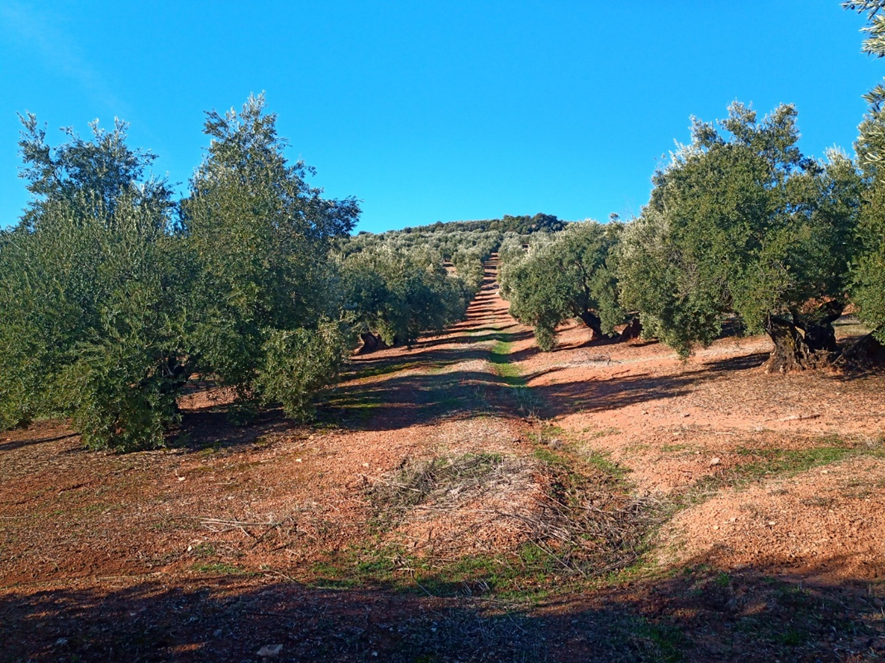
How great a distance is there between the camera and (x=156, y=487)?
39.0 feet

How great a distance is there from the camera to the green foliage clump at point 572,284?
33281 millimetres

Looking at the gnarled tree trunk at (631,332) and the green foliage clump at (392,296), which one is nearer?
the gnarled tree trunk at (631,332)

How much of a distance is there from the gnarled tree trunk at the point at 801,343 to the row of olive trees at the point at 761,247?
0.11 ft

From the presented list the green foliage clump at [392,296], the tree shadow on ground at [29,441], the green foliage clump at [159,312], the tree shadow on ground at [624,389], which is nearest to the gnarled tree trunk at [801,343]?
the tree shadow on ground at [624,389]

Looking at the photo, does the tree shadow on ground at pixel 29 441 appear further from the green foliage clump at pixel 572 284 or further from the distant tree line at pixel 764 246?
the green foliage clump at pixel 572 284

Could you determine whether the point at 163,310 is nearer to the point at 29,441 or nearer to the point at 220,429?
the point at 220,429

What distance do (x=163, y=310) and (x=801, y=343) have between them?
67.3 feet

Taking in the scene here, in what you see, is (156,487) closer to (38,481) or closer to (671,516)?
(38,481)

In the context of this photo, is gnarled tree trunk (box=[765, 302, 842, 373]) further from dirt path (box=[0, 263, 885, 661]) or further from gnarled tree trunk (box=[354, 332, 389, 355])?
gnarled tree trunk (box=[354, 332, 389, 355])

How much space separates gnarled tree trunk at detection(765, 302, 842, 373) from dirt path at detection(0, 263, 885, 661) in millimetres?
1076

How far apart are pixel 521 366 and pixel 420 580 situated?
2598 cm

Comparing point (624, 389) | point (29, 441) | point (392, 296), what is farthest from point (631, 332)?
point (29, 441)

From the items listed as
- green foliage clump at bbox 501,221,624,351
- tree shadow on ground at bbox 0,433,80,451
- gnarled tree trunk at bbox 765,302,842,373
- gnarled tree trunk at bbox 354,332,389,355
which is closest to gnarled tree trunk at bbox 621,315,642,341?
green foliage clump at bbox 501,221,624,351

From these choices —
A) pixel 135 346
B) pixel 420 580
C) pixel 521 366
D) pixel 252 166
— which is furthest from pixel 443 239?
pixel 420 580
